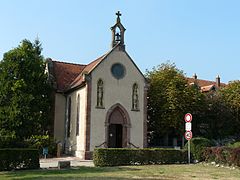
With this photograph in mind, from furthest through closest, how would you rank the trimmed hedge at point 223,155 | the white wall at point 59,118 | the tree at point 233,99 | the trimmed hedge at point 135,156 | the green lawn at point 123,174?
1. the tree at point 233,99
2. the white wall at point 59,118
3. the trimmed hedge at point 135,156
4. the trimmed hedge at point 223,155
5. the green lawn at point 123,174

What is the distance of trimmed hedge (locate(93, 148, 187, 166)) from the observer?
23.7 m

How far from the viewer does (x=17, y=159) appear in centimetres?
2158

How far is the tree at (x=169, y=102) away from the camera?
38.9 meters

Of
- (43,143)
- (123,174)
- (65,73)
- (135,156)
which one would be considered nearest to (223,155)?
(135,156)

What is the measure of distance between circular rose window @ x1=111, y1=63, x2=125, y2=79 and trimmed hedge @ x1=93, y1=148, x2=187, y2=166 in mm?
11147

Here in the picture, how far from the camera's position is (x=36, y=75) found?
36.1 metres

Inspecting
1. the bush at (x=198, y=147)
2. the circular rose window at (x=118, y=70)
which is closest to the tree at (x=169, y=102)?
the circular rose window at (x=118, y=70)

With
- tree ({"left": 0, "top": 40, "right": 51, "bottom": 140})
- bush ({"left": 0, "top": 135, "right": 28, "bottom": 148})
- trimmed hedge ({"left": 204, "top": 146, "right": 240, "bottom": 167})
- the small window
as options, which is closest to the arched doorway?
the small window

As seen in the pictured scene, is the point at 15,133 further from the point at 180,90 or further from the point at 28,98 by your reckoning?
the point at 180,90

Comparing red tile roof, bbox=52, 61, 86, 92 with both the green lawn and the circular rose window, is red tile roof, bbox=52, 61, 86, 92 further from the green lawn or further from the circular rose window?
the green lawn

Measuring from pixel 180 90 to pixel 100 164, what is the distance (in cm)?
1913

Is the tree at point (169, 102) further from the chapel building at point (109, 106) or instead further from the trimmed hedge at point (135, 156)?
the trimmed hedge at point (135, 156)

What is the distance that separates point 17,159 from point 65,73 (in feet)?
66.2

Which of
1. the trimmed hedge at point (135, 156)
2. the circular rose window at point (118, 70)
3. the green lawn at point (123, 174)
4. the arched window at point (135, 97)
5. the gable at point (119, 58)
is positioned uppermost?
the gable at point (119, 58)
